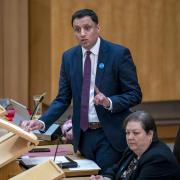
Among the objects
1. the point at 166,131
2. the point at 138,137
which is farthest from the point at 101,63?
the point at 166,131

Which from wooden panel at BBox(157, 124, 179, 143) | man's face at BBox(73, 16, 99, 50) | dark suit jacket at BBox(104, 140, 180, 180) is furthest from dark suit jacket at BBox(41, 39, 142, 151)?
wooden panel at BBox(157, 124, 179, 143)

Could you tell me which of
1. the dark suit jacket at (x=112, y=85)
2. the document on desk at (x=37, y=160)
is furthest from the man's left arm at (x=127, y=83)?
the document on desk at (x=37, y=160)

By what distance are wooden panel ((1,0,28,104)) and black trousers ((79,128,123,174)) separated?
1.98 meters

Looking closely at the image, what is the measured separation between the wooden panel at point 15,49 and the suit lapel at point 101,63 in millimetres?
1894

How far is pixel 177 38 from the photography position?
16.6 ft

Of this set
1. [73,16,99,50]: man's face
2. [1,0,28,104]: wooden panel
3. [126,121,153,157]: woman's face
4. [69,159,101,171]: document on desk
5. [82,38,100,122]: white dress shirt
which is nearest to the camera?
[126,121,153,157]: woman's face

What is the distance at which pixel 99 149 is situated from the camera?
302cm

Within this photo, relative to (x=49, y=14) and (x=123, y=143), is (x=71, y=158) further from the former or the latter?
(x=49, y=14)

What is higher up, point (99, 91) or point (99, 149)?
point (99, 91)

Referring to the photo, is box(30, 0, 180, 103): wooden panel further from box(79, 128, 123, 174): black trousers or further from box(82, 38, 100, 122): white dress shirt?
box(79, 128, 123, 174): black trousers

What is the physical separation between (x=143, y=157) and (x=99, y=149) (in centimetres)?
52

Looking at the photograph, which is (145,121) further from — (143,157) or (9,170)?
(9,170)

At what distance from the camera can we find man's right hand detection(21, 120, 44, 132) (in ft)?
9.53

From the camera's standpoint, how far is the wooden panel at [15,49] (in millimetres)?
4766
